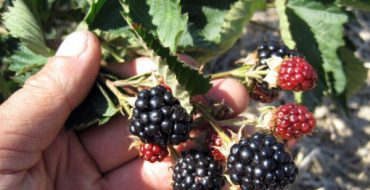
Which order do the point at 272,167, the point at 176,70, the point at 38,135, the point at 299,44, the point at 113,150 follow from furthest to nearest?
the point at 299,44 → the point at 113,150 → the point at 38,135 → the point at 176,70 → the point at 272,167

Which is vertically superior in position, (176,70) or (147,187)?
(176,70)

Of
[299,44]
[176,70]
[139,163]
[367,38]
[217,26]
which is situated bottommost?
[367,38]

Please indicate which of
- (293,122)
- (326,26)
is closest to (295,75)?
(293,122)

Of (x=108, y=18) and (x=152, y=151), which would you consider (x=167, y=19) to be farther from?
(x=152, y=151)

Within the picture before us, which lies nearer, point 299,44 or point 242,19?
point 242,19

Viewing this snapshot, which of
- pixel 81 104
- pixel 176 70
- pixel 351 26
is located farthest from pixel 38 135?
pixel 351 26

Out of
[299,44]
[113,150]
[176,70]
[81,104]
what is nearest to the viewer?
[176,70]

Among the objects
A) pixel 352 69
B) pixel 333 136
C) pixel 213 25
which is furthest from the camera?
pixel 333 136

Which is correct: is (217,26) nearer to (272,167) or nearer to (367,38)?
(272,167)
